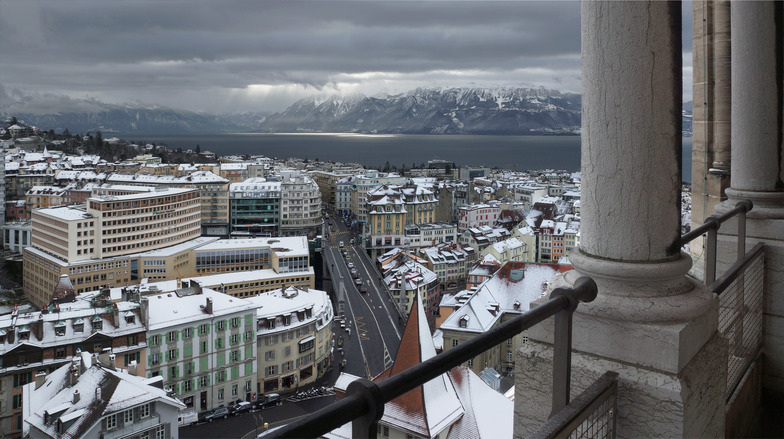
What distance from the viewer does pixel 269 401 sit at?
835 inches

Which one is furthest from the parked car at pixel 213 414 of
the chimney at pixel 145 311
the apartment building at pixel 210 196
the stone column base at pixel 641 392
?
the apartment building at pixel 210 196

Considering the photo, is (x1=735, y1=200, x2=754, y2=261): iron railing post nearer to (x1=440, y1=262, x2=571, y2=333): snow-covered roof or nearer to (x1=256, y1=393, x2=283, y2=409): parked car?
(x1=440, y1=262, x2=571, y2=333): snow-covered roof

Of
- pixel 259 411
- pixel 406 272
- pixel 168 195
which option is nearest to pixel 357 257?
pixel 406 272

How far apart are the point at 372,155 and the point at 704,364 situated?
15744 centimetres

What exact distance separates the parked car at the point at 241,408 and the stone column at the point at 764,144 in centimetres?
1919

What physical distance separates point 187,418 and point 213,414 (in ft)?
3.37

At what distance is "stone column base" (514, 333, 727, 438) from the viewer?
5.77 ft

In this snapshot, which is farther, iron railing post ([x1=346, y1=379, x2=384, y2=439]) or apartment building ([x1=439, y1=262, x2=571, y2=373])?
apartment building ([x1=439, y1=262, x2=571, y2=373])

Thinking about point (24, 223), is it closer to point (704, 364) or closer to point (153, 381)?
point (153, 381)

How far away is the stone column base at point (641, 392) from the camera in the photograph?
5.77 ft

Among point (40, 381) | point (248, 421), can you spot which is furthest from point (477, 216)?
point (40, 381)

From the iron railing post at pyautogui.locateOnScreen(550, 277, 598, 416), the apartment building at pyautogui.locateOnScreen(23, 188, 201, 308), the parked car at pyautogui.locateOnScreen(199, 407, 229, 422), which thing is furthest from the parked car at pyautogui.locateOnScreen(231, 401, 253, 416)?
the iron railing post at pyautogui.locateOnScreen(550, 277, 598, 416)

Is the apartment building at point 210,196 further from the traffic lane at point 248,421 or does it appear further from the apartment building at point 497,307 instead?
the traffic lane at point 248,421

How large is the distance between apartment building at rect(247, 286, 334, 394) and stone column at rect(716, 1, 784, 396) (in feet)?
64.7
